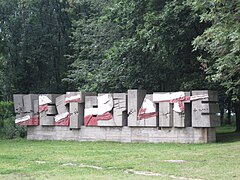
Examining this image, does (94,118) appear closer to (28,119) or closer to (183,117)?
(28,119)

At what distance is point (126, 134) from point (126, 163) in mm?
7829

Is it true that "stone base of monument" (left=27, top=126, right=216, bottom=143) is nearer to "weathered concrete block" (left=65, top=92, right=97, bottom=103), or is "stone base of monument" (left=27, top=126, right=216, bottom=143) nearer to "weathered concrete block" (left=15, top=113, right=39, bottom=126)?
"weathered concrete block" (left=15, top=113, right=39, bottom=126)

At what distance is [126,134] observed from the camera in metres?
20.4

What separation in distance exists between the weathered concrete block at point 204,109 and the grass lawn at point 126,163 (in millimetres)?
1135

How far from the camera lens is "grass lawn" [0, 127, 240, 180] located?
1056cm

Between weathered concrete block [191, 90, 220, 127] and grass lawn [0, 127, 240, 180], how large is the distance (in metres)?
1.13

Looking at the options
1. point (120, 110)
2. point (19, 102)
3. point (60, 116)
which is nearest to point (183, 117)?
point (120, 110)

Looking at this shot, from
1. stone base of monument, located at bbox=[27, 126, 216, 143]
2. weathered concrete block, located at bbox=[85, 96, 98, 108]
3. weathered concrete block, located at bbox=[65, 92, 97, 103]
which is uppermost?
weathered concrete block, located at bbox=[65, 92, 97, 103]

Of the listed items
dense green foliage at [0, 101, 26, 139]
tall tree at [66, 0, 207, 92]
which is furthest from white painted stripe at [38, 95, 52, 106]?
tall tree at [66, 0, 207, 92]

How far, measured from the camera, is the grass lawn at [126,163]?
1056 cm

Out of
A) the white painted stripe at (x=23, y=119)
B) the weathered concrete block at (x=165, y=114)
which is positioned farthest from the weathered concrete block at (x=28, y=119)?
the weathered concrete block at (x=165, y=114)

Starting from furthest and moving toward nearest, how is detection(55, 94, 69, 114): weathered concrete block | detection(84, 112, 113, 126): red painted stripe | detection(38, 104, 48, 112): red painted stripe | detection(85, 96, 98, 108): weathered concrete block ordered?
detection(38, 104, 48, 112): red painted stripe < detection(55, 94, 69, 114): weathered concrete block < detection(85, 96, 98, 108): weathered concrete block < detection(84, 112, 113, 126): red painted stripe

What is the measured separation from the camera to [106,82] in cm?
2383

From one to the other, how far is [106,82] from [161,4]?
5018 millimetres
